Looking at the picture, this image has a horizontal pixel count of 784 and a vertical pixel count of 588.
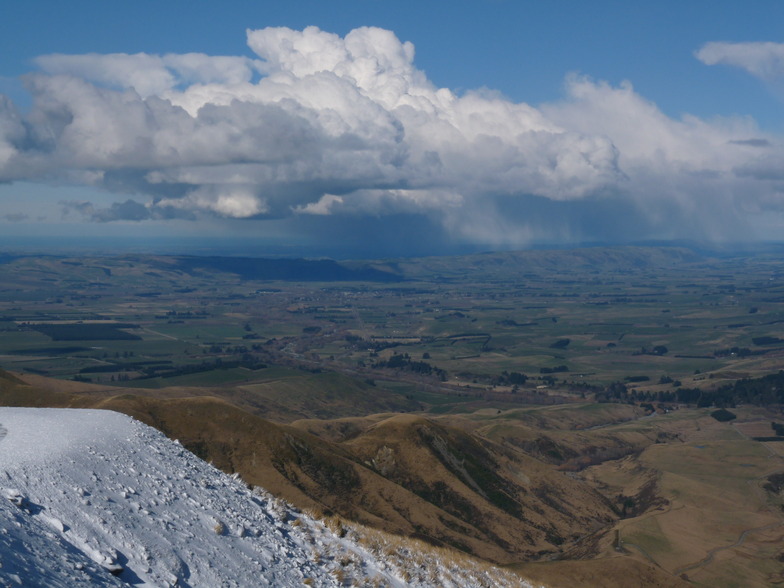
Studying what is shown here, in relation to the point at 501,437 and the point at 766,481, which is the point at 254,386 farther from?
the point at 766,481

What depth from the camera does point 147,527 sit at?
23047 mm

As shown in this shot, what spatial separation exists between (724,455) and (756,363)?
99.9m

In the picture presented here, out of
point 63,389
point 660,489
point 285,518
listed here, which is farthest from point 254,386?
point 285,518

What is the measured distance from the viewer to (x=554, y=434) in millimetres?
117812

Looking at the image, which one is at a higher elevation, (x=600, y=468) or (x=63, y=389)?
(x=63, y=389)

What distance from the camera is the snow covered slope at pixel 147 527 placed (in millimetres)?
19875

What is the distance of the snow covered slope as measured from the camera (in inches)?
782

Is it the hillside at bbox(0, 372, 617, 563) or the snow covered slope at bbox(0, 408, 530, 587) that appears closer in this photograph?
the snow covered slope at bbox(0, 408, 530, 587)

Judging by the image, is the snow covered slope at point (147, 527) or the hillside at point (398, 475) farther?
the hillside at point (398, 475)

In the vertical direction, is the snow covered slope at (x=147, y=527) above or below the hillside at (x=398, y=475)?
above

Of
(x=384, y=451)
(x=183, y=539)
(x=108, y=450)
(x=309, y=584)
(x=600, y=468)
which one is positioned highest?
(x=108, y=450)

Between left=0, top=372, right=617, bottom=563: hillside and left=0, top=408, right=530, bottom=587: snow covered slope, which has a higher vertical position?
left=0, top=408, right=530, bottom=587: snow covered slope

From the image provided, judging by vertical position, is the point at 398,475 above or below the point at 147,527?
below

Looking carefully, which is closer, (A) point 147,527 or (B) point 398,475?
(A) point 147,527
